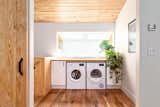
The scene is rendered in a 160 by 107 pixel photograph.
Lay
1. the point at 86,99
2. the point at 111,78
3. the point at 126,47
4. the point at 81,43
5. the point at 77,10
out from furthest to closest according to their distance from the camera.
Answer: the point at 81,43, the point at 111,78, the point at 77,10, the point at 126,47, the point at 86,99

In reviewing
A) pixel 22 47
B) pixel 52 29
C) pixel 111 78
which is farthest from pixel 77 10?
pixel 22 47

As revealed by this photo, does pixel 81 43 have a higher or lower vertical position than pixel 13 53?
higher

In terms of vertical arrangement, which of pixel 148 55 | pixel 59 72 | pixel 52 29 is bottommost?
pixel 59 72

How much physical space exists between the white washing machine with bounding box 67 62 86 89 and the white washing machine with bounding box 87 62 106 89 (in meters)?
0.15

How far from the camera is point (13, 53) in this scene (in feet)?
6.37

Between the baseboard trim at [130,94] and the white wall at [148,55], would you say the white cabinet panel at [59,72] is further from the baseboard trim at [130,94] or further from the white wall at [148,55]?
the white wall at [148,55]

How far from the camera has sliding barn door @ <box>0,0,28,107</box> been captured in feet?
6.23

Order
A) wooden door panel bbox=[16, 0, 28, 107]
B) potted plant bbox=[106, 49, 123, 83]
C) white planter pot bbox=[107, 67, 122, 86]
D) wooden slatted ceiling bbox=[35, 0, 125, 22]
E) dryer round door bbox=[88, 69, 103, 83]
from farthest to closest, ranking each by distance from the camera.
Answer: dryer round door bbox=[88, 69, 103, 83] → white planter pot bbox=[107, 67, 122, 86] → potted plant bbox=[106, 49, 123, 83] → wooden slatted ceiling bbox=[35, 0, 125, 22] → wooden door panel bbox=[16, 0, 28, 107]

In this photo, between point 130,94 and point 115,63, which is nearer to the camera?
point 130,94

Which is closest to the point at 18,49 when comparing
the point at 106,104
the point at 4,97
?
the point at 4,97

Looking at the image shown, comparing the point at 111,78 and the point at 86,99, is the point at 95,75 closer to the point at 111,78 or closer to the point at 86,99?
the point at 111,78

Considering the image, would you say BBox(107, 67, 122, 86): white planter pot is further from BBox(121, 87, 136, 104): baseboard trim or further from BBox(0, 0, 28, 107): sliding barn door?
BBox(0, 0, 28, 107): sliding barn door

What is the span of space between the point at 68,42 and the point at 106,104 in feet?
10.6

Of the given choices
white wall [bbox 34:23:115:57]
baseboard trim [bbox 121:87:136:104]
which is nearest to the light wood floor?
baseboard trim [bbox 121:87:136:104]
